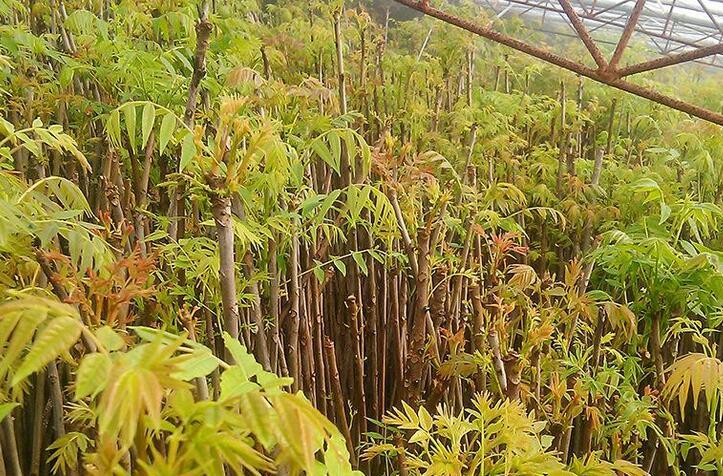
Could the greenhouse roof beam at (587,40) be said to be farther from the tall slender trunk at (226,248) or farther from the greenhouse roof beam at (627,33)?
the tall slender trunk at (226,248)

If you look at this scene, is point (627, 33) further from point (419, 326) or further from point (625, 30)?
point (419, 326)

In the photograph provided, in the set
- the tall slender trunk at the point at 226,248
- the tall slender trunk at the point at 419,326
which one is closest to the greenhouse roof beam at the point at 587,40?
the tall slender trunk at the point at 419,326

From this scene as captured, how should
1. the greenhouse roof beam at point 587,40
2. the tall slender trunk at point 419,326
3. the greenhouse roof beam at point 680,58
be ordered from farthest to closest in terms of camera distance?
the tall slender trunk at point 419,326 < the greenhouse roof beam at point 587,40 < the greenhouse roof beam at point 680,58

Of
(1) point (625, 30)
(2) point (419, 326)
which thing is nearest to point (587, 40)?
(1) point (625, 30)

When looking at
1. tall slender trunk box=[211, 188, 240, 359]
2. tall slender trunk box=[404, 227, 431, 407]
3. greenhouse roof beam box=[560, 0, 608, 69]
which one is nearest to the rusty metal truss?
greenhouse roof beam box=[560, 0, 608, 69]

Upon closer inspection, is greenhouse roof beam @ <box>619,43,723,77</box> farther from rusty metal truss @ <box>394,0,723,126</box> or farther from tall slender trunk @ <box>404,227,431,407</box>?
tall slender trunk @ <box>404,227,431,407</box>

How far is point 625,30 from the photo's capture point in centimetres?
86

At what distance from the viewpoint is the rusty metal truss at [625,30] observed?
0.81 m

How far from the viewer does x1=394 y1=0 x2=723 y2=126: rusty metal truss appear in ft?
2.67

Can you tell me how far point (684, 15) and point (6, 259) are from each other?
4.82 m

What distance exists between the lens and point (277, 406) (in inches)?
14.6

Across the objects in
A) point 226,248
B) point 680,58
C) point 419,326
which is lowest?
point 419,326

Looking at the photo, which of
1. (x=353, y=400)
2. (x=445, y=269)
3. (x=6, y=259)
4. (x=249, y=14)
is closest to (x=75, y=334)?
(x=6, y=259)

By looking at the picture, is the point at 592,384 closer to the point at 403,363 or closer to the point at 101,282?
the point at 403,363
